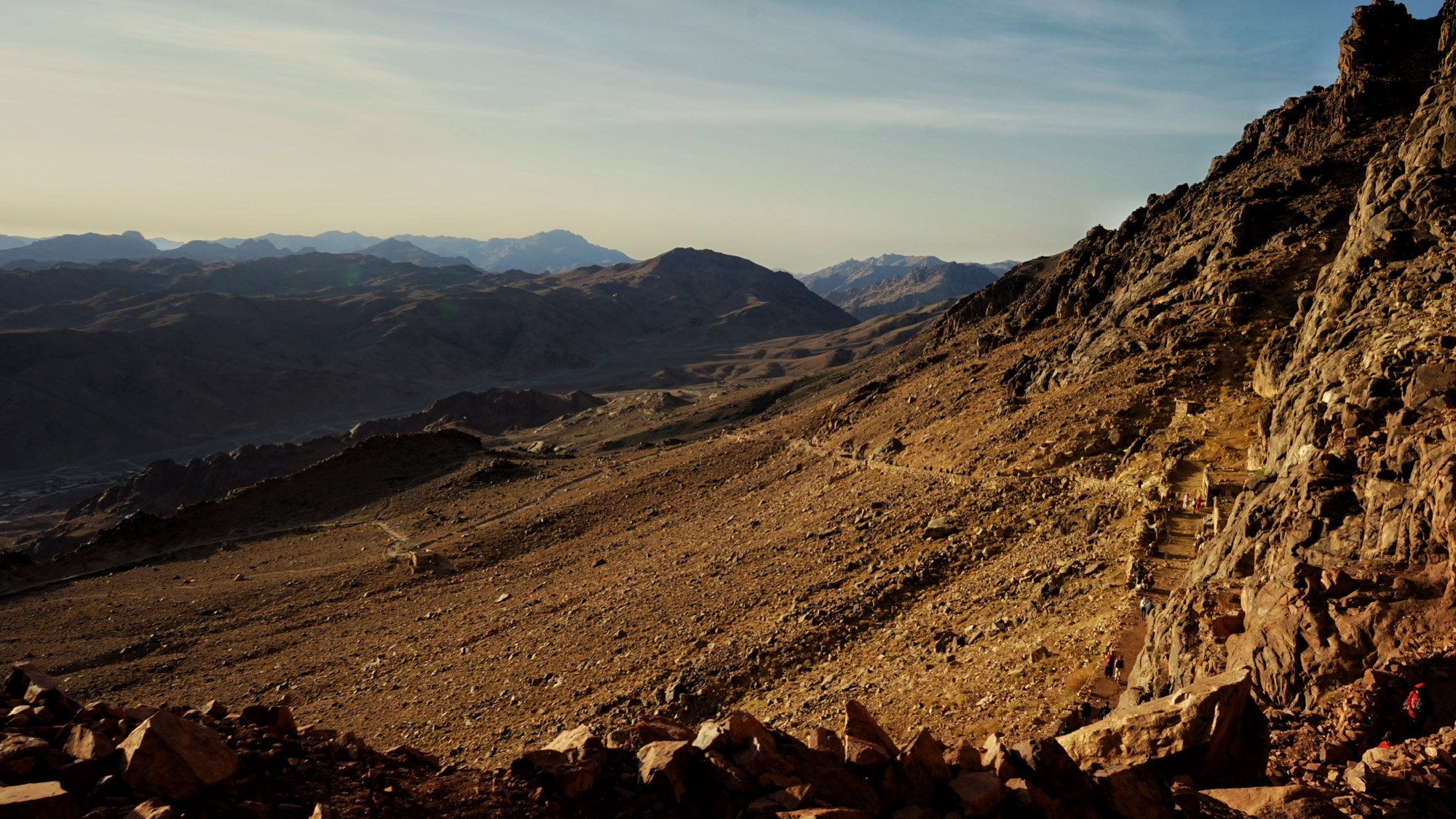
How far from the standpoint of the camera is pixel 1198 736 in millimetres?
8586

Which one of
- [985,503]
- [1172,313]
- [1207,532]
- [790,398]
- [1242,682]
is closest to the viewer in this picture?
[1242,682]

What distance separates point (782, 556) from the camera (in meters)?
27.3

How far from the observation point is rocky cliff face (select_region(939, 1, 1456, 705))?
10.7 metres

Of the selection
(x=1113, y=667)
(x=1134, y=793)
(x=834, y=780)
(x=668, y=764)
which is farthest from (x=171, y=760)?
(x=1113, y=667)

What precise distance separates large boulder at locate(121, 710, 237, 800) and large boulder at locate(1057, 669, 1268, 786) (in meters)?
8.03

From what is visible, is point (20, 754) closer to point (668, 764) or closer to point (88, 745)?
point (88, 745)

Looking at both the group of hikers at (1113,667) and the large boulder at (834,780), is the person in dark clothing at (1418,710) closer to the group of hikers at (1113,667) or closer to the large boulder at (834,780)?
the group of hikers at (1113,667)

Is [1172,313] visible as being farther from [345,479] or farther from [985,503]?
[345,479]

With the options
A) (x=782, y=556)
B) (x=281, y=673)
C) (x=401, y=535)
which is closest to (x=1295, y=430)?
(x=782, y=556)

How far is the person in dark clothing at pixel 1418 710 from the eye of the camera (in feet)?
29.3

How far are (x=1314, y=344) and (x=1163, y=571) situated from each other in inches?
268

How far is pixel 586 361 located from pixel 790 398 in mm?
118407

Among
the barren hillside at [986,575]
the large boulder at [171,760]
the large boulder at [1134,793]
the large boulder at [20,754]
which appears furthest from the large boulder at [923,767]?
the large boulder at [20,754]

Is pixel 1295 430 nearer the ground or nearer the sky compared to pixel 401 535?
nearer the sky
